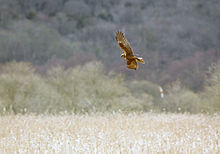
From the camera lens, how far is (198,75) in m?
37.2

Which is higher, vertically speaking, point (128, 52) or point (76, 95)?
point (128, 52)

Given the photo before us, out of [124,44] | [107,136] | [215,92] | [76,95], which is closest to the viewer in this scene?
[124,44]

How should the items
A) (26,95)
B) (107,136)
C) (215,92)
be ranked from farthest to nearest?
(26,95) → (215,92) → (107,136)

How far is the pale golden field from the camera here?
682 centimetres

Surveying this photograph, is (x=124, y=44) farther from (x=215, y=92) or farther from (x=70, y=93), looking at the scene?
(x=70, y=93)

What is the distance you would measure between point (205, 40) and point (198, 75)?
87.5ft

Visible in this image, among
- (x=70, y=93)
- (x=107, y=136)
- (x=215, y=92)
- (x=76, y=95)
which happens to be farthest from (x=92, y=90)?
(x=107, y=136)

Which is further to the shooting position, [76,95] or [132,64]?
[76,95]

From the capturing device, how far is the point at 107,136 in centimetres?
867

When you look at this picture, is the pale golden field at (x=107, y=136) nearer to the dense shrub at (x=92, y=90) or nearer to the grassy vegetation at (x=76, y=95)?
the dense shrub at (x=92, y=90)

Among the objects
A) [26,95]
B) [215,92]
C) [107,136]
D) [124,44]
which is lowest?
[107,136]

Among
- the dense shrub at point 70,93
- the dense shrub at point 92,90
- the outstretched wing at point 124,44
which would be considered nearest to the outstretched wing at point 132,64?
the outstretched wing at point 124,44

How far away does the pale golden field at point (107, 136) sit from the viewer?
6820 mm

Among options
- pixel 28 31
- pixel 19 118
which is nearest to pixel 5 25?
pixel 28 31
